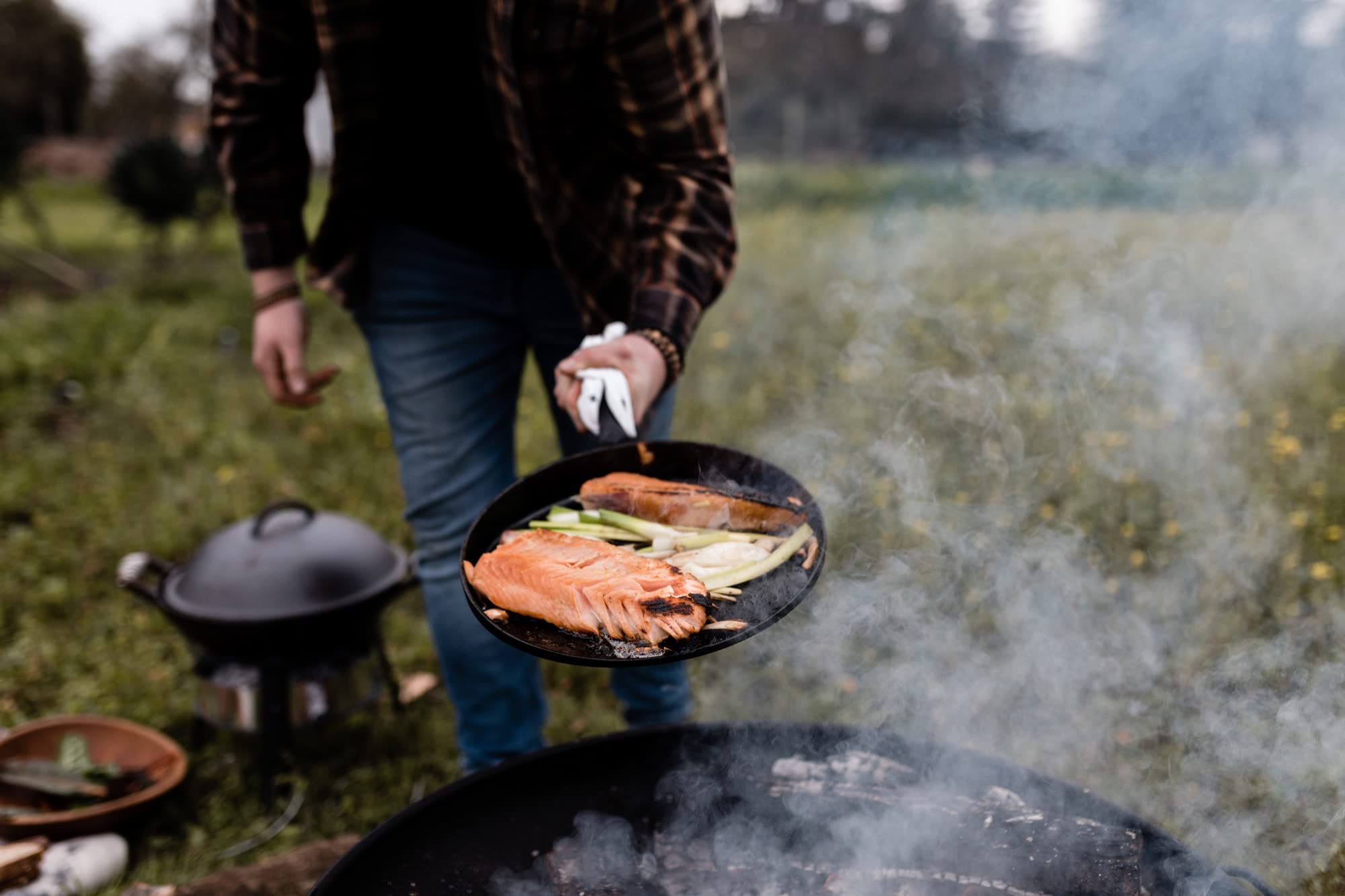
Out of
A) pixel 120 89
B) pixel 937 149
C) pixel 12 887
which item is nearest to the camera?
pixel 12 887

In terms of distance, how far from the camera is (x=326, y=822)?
283cm

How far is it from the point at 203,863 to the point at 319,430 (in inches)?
128

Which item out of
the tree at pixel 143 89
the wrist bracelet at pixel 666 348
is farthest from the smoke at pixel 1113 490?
the tree at pixel 143 89

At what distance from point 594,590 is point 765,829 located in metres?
0.68

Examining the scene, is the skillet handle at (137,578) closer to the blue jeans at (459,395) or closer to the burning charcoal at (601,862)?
the blue jeans at (459,395)

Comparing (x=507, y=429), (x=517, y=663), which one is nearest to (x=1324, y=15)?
(x=507, y=429)

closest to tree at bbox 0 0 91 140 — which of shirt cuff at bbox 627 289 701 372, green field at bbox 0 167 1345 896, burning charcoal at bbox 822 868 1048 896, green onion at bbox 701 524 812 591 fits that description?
green field at bbox 0 167 1345 896

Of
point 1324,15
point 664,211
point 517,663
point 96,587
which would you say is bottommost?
point 96,587

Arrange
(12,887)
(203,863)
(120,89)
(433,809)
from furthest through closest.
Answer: (120,89) → (203,863) → (12,887) → (433,809)

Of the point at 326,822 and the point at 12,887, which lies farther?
the point at 326,822

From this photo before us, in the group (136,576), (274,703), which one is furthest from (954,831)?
(136,576)

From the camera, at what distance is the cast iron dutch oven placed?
106 inches

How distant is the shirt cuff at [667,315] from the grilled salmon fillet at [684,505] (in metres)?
0.31

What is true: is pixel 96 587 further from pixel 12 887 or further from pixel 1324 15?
pixel 1324 15
